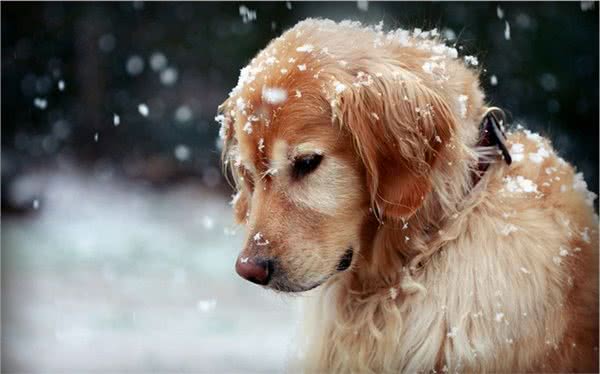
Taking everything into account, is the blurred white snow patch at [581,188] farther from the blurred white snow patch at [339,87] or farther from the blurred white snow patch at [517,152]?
the blurred white snow patch at [339,87]

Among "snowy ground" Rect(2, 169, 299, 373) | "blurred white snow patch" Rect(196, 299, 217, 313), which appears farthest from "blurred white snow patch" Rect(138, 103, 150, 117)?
"blurred white snow patch" Rect(196, 299, 217, 313)

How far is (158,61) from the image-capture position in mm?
9477

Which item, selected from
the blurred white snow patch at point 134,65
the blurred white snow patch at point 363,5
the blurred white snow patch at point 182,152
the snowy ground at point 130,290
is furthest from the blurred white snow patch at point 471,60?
the blurred white snow patch at point 182,152

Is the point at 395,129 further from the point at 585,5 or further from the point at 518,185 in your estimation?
the point at 585,5

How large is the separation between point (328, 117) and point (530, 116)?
5.18 metres

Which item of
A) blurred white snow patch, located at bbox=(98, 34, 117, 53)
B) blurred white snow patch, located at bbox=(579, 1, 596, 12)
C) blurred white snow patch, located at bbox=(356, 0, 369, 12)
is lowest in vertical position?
blurred white snow patch, located at bbox=(98, 34, 117, 53)

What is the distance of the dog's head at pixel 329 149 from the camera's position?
2.69 meters

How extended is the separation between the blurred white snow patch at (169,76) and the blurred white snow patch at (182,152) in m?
0.80

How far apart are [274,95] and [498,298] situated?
107 cm

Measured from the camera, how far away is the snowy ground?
550 centimetres

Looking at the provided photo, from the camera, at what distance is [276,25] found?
8.47 m

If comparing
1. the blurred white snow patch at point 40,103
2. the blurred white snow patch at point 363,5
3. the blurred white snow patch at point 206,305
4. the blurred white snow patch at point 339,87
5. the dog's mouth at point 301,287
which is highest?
the blurred white snow patch at point 339,87

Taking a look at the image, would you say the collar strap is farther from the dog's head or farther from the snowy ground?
the snowy ground

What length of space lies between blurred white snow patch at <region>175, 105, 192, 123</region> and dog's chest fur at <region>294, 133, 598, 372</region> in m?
6.93
